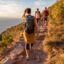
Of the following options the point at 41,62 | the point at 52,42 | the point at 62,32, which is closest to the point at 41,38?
the point at 62,32

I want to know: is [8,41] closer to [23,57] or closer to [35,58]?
[23,57]

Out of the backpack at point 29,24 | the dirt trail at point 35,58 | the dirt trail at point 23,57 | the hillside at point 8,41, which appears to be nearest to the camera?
the backpack at point 29,24

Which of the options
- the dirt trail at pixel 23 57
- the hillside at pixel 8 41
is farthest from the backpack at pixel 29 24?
the hillside at pixel 8 41

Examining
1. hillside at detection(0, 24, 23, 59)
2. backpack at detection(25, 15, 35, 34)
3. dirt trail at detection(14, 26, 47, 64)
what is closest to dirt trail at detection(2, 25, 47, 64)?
dirt trail at detection(14, 26, 47, 64)

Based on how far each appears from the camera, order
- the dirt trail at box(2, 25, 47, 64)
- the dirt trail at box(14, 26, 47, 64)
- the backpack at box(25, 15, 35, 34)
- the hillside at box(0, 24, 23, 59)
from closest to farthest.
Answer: the backpack at box(25, 15, 35, 34)
the dirt trail at box(14, 26, 47, 64)
the dirt trail at box(2, 25, 47, 64)
the hillside at box(0, 24, 23, 59)

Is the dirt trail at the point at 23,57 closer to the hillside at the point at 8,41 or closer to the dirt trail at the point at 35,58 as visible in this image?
Answer: the dirt trail at the point at 35,58

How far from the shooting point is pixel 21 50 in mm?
15367

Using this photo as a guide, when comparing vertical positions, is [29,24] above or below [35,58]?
above

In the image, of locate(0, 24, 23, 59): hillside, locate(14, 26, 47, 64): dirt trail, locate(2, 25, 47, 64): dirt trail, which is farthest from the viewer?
locate(0, 24, 23, 59): hillside

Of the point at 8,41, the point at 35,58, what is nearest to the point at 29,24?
the point at 35,58

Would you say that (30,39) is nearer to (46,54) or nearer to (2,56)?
(46,54)

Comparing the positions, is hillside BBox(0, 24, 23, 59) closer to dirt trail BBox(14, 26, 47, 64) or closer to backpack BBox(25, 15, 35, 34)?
dirt trail BBox(14, 26, 47, 64)

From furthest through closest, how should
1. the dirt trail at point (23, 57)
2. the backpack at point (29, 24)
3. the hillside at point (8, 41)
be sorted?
1. the hillside at point (8, 41)
2. the dirt trail at point (23, 57)
3. the backpack at point (29, 24)

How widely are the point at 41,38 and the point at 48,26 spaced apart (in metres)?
4.10
